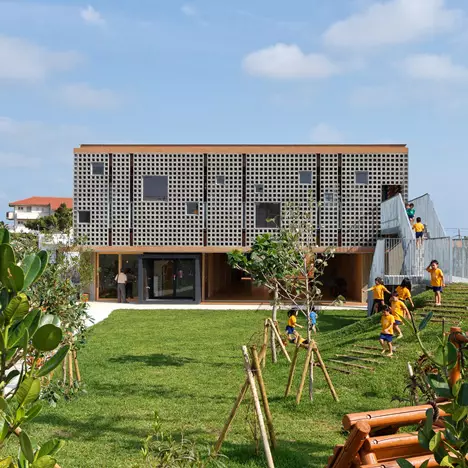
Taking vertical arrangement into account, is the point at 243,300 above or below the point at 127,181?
below

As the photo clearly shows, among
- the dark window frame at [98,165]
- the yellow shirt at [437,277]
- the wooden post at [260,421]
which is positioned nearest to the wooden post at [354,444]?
the wooden post at [260,421]

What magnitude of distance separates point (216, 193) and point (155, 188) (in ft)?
9.33

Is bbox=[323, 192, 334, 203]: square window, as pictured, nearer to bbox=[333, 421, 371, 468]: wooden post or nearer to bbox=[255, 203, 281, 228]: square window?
bbox=[255, 203, 281, 228]: square window

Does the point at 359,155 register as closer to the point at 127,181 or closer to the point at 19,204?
the point at 127,181

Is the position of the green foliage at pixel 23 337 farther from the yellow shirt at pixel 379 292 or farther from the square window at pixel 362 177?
the square window at pixel 362 177

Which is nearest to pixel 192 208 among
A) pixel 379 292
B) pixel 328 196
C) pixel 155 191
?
pixel 155 191

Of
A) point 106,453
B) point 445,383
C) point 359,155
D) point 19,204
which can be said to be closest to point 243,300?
point 359,155

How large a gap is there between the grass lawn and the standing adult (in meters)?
10.6

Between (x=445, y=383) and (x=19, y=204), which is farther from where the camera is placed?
A: (x=19, y=204)

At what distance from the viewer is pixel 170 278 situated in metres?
28.6

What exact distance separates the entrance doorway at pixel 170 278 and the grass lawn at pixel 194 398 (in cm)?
1087

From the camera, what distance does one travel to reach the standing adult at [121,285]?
91.7 ft

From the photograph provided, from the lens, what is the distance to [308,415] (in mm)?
8914

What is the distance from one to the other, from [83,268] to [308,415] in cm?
1649
